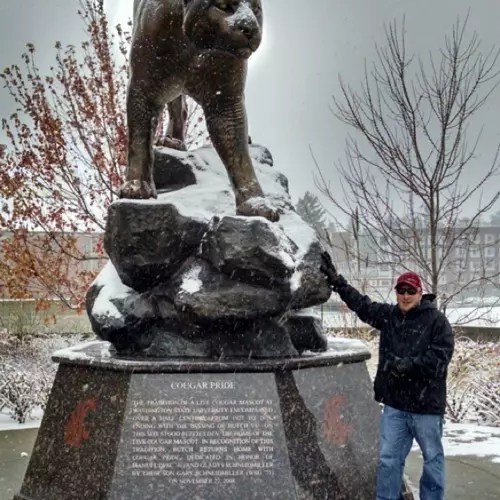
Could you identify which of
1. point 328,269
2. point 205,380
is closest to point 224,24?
point 328,269

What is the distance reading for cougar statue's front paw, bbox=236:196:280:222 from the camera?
13.0ft

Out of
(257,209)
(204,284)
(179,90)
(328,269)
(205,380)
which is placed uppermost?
(179,90)

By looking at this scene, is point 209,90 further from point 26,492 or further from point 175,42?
point 26,492

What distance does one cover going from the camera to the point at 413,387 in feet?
11.7

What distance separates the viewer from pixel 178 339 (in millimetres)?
3840

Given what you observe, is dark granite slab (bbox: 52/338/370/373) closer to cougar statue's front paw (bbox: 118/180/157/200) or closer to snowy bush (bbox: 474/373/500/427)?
cougar statue's front paw (bbox: 118/180/157/200)

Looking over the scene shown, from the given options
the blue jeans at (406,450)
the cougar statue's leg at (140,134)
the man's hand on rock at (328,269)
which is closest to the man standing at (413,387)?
the blue jeans at (406,450)

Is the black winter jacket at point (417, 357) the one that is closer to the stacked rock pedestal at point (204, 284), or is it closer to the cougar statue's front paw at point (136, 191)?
the stacked rock pedestal at point (204, 284)

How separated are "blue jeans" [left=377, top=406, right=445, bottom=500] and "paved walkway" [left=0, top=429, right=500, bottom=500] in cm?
92

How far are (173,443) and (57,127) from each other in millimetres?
7879

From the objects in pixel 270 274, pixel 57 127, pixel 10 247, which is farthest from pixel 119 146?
pixel 270 274

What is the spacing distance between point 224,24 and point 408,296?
176 cm

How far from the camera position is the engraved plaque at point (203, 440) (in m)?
3.26

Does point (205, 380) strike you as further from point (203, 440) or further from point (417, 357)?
point (417, 357)
